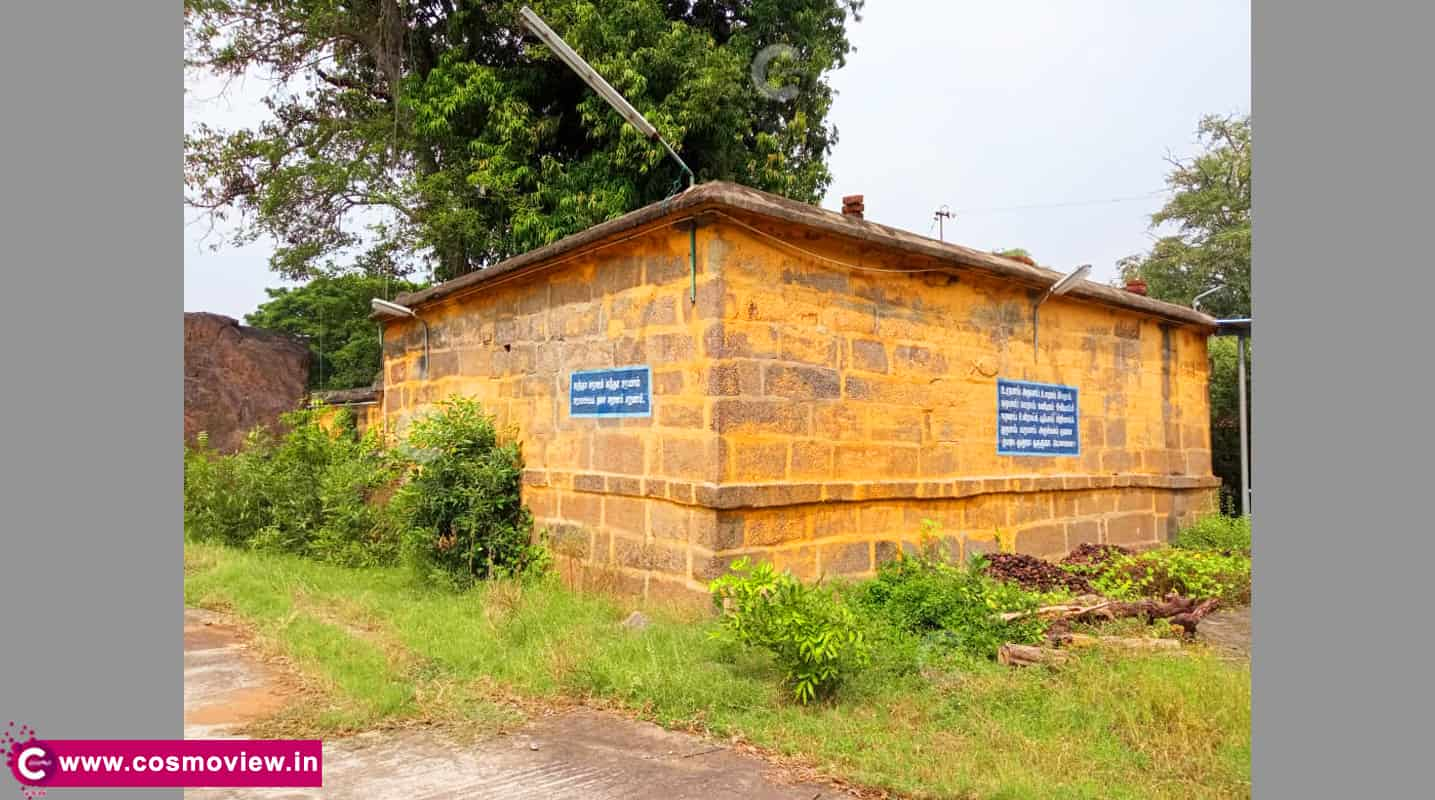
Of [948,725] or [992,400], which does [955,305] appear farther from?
[948,725]

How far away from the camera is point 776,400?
6.45 meters

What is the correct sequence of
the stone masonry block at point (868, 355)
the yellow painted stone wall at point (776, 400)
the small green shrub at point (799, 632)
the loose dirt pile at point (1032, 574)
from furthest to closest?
the loose dirt pile at point (1032, 574), the stone masonry block at point (868, 355), the yellow painted stone wall at point (776, 400), the small green shrub at point (799, 632)

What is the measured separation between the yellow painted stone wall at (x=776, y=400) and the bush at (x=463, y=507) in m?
0.25

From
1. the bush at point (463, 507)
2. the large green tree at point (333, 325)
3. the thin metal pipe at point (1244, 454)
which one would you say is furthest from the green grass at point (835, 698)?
the large green tree at point (333, 325)

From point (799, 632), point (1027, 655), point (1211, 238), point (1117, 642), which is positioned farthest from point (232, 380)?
point (1211, 238)

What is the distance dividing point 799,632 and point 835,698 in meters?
0.39

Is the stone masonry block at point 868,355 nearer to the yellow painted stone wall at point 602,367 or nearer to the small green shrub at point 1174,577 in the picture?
the yellow painted stone wall at point 602,367

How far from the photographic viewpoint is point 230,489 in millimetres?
9859

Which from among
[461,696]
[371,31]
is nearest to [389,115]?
[371,31]

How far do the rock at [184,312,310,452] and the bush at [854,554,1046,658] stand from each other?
10.6 metres

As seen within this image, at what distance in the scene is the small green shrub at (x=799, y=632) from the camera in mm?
4727

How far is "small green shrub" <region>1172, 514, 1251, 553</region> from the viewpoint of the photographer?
9.84m

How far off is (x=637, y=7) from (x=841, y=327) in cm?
753

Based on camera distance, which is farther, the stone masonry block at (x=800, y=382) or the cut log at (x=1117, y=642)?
the stone masonry block at (x=800, y=382)
